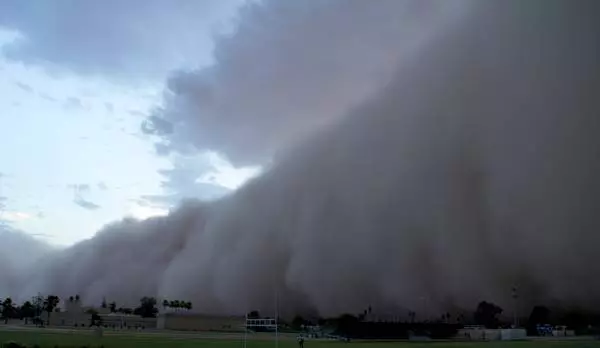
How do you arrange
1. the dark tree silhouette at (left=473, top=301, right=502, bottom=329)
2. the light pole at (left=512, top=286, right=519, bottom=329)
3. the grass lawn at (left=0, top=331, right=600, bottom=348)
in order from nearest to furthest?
the grass lawn at (left=0, top=331, right=600, bottom=348), the dark tree silhouette at (left=473, top=301, right=502, bottom=329), the light pole at (left=512, top=286, right=519, bottom=329)

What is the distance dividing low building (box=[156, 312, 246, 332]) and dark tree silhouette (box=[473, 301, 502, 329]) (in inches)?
782

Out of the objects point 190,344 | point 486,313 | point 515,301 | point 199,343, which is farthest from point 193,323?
point 190,344

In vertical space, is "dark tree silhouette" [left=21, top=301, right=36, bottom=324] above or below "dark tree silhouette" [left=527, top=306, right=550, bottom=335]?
above

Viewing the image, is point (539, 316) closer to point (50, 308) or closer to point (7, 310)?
point (50, 308)

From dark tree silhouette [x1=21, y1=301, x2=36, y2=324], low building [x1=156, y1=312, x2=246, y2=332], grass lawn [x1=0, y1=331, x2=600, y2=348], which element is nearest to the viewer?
grass lawn [x1=0, y1=331, x2=600, y2=348]

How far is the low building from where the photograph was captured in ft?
173

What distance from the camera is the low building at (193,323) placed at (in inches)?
2078

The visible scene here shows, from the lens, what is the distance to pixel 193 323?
53812 millimetres

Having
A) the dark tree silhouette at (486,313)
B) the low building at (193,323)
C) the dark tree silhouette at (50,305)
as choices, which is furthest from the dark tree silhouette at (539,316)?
the dark tree silhouette at (50,305)

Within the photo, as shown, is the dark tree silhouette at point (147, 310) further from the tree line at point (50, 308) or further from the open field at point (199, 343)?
the open field at point (199, 343)

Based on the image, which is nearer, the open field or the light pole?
the open field

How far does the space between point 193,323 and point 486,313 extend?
24.4 metres

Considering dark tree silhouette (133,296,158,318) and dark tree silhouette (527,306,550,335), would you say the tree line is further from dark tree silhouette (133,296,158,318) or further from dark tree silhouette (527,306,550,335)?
dark tree silhouette (527,306,550,335)

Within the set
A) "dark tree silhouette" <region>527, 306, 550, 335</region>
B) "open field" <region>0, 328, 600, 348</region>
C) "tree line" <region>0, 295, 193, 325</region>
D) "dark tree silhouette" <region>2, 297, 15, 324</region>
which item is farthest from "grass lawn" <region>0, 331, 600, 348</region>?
"dark tree silhouette" <region>2, 297, 15, 324</region>
